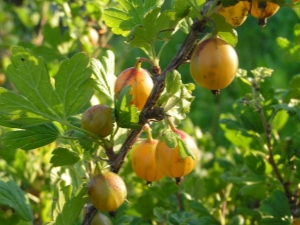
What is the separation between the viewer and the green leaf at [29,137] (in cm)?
97

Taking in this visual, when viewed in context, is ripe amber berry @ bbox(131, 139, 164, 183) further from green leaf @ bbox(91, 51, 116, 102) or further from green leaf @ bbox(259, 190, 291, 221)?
green leaf @ bbox(259, 190, 291, 221)

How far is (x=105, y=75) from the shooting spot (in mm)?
1060

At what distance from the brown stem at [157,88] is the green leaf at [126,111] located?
4 centimetres

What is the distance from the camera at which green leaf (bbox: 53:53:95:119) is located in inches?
37.4

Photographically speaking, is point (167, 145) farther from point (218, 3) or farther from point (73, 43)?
point (73, 43)

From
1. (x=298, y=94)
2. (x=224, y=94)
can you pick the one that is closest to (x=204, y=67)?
(x=298, y=94)

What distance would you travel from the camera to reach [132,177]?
5.28 ft

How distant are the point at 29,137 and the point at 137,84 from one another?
0.76 ft

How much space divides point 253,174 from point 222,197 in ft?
0.83

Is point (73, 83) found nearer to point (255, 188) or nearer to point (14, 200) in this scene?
point (14, 200)

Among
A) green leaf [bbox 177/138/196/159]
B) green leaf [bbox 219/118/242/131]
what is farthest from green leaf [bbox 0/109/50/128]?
green leaf [bbox 219/118/242/131]

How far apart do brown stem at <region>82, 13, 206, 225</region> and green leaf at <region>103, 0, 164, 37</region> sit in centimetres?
13

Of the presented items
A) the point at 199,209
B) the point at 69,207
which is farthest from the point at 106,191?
the point at 199,209

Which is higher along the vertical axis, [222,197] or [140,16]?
[140,16]
